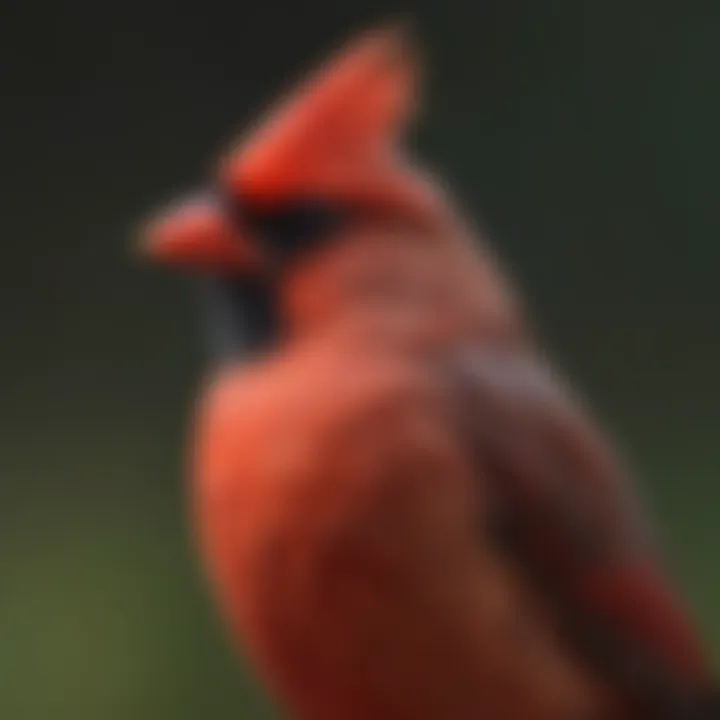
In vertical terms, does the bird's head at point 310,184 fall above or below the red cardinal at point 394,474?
above

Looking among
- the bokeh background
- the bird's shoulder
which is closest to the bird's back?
the bird's shoulder

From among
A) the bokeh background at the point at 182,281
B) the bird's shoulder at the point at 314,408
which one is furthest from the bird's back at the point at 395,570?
the bokeh background at the point at 182,281

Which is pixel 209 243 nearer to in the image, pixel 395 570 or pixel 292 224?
pixel 292 224

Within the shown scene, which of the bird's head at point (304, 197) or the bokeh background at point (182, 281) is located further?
the bokeh background at point (182, 281)

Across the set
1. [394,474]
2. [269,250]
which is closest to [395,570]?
[394,474]

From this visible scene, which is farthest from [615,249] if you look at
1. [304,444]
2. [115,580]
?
[115,580]

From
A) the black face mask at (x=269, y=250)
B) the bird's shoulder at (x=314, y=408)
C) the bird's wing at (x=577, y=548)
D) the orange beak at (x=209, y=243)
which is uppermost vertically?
the orange beak at (x=209, y=243)

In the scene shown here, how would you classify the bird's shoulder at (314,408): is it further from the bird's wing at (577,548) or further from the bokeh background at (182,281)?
the bokeh background at (182,281)

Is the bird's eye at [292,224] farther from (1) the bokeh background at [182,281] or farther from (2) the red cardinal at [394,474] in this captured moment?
(1) the bokeh background at [182,281]

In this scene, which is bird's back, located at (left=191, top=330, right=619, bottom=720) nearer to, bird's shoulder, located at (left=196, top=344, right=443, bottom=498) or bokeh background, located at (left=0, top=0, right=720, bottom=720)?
bird's shoulder, located at (left=196, top=344, right=443, bottom=498)
